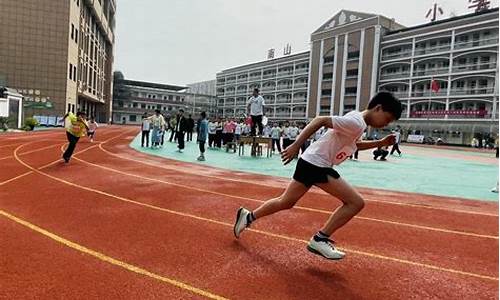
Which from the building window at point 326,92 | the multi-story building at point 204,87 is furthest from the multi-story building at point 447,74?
the multi-story building at point 204,87

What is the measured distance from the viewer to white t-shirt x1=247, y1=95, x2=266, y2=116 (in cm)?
1345

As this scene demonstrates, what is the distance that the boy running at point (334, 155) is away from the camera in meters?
3.40

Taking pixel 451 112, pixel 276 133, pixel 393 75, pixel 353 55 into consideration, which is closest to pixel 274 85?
pixel 353 55

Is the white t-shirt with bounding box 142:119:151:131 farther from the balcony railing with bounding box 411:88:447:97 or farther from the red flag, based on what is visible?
the balcony railing with bounding box 411:88:447:97

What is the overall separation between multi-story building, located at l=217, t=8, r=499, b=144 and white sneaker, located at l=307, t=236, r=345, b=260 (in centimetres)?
4820

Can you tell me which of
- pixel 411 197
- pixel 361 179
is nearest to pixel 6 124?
pixel 361 179

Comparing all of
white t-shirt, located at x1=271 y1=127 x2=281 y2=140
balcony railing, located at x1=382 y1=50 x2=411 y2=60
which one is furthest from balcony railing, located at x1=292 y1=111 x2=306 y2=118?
white t-shirt, located at x1=271 y1=127 x2=281 y2=140

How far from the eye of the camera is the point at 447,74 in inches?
1997

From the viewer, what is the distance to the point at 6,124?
85.8 feet

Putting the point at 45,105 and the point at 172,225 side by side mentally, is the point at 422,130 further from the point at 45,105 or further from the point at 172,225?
the point at 172,225

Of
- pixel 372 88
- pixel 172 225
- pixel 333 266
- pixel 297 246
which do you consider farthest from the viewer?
pixel 372 88

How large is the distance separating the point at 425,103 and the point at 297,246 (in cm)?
5537

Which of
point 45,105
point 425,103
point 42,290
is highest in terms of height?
point 425,103

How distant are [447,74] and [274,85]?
3818cm
